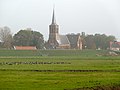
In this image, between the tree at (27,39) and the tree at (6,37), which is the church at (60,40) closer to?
the tree at (27,39)

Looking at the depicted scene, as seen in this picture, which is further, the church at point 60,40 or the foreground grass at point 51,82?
the church at point 60,40

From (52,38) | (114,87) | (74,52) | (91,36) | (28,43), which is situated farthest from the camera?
(91,36)

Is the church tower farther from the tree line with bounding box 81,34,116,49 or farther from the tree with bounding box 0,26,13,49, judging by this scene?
the tree with bounding box 0,26,13,49

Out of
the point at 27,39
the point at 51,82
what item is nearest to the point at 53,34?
the point at 27,39

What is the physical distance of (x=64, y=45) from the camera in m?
186

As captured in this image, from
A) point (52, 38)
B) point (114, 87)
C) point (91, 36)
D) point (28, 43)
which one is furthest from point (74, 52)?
point (114, 87)

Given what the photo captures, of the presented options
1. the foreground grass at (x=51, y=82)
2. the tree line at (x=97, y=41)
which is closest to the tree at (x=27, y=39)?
the tree line at (x=97, y=41)

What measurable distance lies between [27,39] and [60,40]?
106ft

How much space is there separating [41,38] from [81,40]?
111 feet

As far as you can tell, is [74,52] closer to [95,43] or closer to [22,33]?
[22,33]

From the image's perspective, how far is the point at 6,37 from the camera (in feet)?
528

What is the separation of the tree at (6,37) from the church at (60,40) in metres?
23.5

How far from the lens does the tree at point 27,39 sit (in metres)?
157

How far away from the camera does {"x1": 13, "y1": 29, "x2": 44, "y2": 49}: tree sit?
156962 millimetres
